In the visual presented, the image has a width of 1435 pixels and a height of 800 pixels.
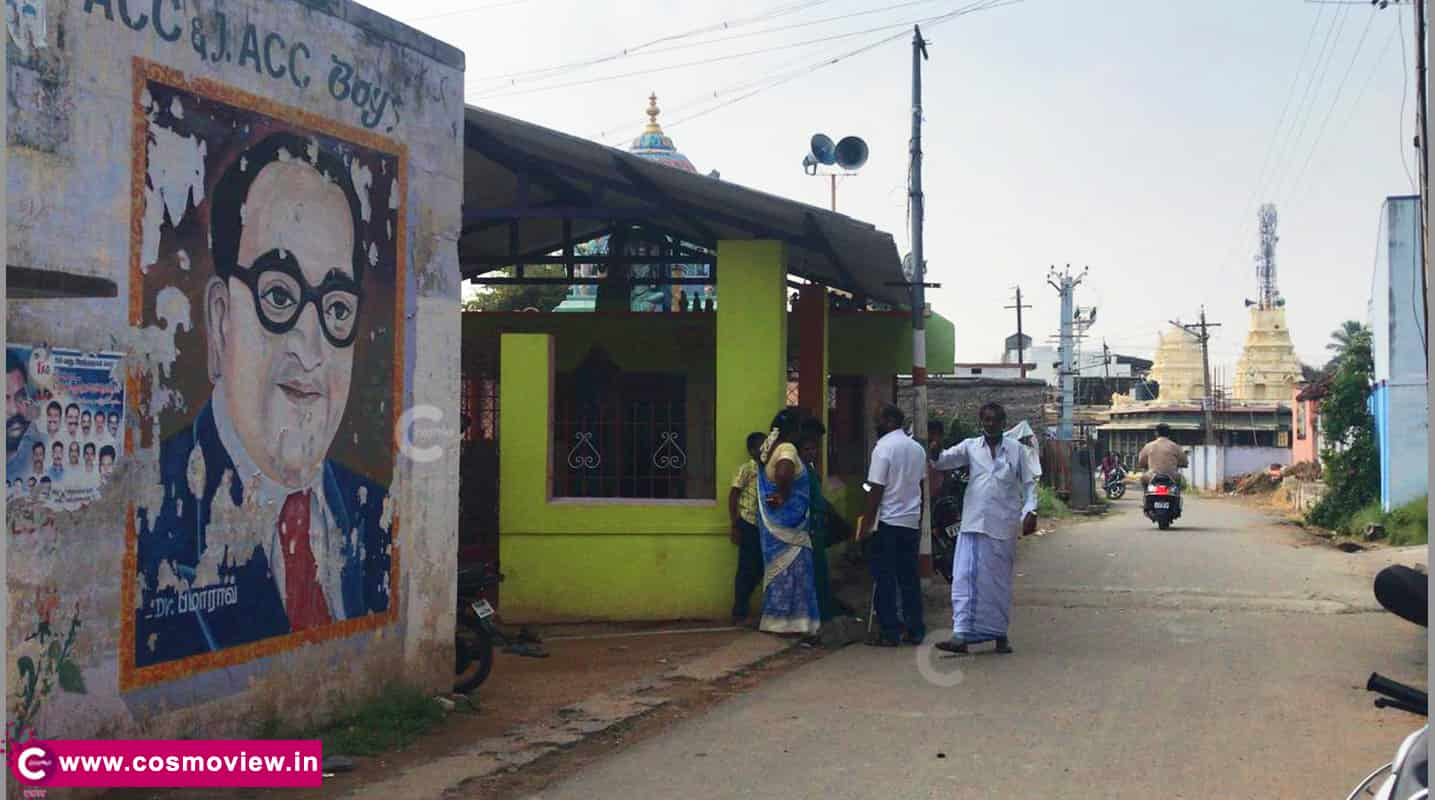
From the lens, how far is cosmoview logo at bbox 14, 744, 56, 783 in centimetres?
519

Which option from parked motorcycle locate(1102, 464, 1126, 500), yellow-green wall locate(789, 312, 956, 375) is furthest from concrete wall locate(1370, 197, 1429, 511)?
parked motorcycle locate(1102, 464, 1126, 500)

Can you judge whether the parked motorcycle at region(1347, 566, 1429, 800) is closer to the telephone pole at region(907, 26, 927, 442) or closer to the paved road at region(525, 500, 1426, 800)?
the paved road at region(525, 500, 1426, 800)

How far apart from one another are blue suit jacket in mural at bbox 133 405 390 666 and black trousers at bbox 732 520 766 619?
4578mm

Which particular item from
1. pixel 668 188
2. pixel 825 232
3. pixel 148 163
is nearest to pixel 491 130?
pixel 668 188

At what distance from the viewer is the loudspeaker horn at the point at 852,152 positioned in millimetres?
16297

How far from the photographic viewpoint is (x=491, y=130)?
35.0 ft

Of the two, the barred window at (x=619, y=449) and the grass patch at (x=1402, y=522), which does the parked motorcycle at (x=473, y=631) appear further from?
the grass patch at (x=1402, y=522)

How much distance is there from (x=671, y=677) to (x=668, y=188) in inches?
155

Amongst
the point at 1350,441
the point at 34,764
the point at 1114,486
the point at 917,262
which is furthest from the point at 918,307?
the point at 1114,486

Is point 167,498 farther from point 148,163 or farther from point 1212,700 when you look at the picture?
point 1212,700

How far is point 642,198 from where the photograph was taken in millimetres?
12008

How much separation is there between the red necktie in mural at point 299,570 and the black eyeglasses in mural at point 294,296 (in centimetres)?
82

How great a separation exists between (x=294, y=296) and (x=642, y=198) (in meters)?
5.45

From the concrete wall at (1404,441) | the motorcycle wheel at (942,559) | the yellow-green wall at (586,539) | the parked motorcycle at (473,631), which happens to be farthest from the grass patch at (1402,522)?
the parked motorcycle at (473,631)
